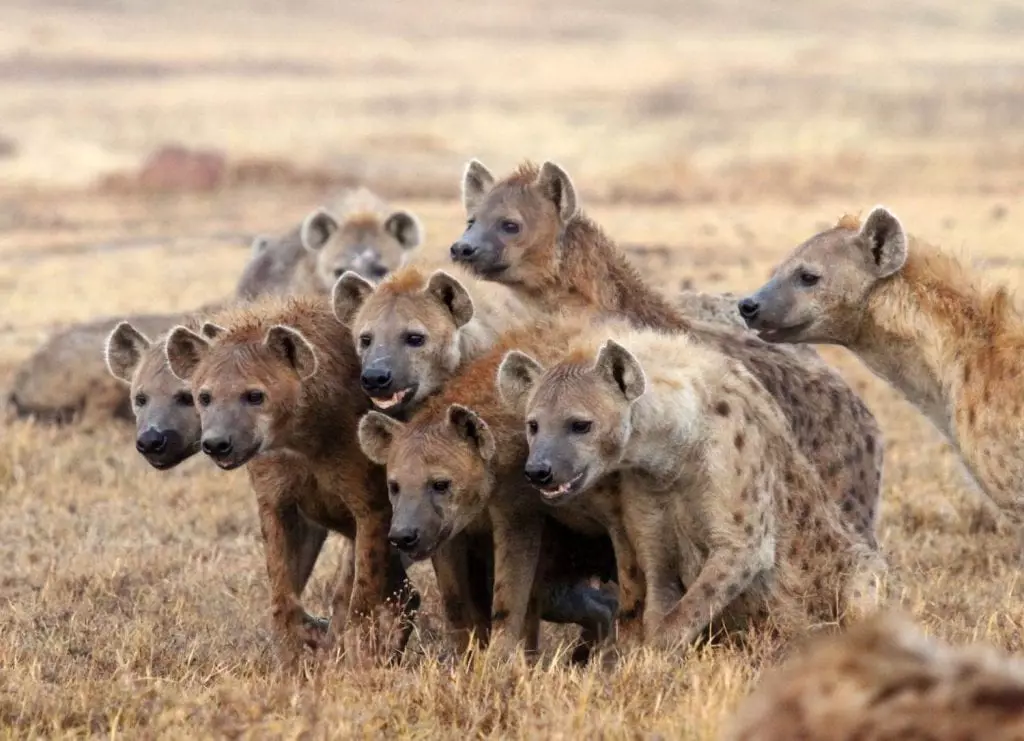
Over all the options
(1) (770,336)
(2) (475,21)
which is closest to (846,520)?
(1) (770,336)

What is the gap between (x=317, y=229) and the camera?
400 inches

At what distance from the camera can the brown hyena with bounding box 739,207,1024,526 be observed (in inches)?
214

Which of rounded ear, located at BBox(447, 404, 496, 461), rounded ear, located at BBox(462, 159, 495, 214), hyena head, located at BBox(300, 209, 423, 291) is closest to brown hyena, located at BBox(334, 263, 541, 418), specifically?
rounded ear, located at BBox(447, 404, 496, 461)

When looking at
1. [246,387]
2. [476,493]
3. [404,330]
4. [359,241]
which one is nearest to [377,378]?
[404,330]

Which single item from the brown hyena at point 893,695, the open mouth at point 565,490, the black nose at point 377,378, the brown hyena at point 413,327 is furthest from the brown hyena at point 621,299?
the brown hyena at point 893,695

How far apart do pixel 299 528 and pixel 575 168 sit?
66.4 ft

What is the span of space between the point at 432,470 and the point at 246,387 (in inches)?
24.7

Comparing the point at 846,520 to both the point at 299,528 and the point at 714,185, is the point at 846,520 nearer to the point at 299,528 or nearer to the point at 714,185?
the point at 299,528

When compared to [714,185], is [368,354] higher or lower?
higher

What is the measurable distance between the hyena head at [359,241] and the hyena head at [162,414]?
395cm

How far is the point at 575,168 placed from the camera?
84.2 ft

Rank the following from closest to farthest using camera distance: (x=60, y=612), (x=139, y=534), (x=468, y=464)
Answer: (x=468, y=464)
(x=60, y=612)
(x=139, y=534)

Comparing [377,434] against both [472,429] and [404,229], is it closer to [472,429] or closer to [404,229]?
[472,429]

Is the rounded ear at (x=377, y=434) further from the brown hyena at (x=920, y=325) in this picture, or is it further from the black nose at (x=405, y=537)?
the brown hyena at (x=920, y=325)
